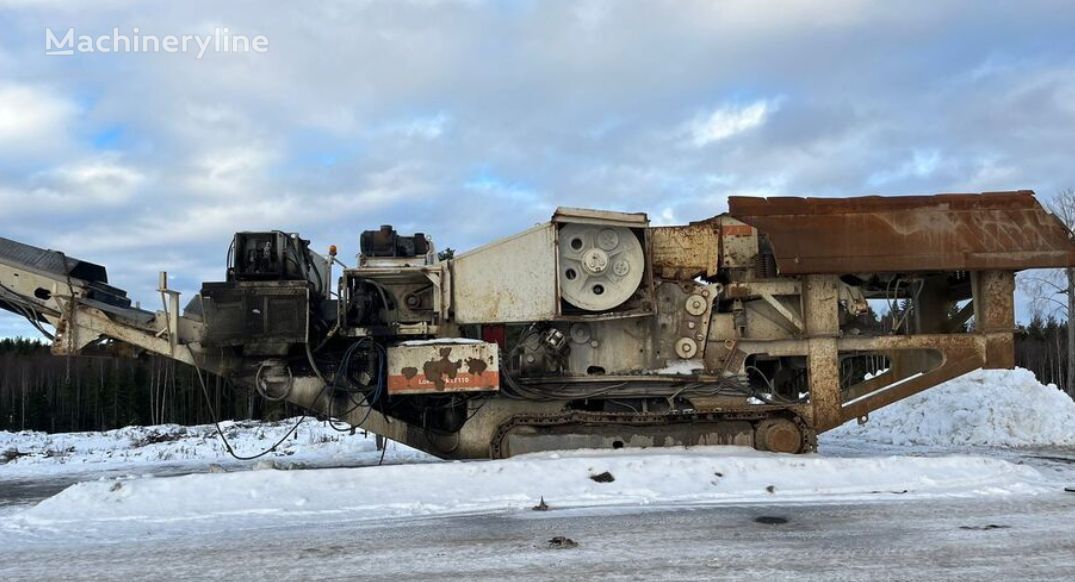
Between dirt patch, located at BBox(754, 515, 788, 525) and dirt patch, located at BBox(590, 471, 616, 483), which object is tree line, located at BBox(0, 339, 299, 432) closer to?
dirt patch, located at BBox(590, 471, 616, 483)

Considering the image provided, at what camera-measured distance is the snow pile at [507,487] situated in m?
Answer: 6.55

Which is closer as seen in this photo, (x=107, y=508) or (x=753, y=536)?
(x=753, y=536)

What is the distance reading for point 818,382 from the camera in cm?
892

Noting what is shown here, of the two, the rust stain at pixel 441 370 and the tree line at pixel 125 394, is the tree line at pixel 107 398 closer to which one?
the tree line at pixel 125 394

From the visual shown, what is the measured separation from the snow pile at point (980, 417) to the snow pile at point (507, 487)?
17.9ft

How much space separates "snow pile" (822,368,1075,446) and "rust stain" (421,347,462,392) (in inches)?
324

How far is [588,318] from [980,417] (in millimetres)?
8244

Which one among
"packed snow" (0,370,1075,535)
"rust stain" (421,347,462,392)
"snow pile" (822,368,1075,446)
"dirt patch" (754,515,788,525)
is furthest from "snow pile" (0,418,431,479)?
"snow pile" (822,368,1075,446)

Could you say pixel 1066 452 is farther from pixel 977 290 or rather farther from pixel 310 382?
pixel 310 382

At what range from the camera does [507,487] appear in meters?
7.06

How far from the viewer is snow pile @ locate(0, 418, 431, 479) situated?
11.9m

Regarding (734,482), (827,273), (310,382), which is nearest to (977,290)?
(827,273)

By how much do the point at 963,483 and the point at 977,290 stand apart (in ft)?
9.46

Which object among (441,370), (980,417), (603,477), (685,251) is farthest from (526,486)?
(980,417)
